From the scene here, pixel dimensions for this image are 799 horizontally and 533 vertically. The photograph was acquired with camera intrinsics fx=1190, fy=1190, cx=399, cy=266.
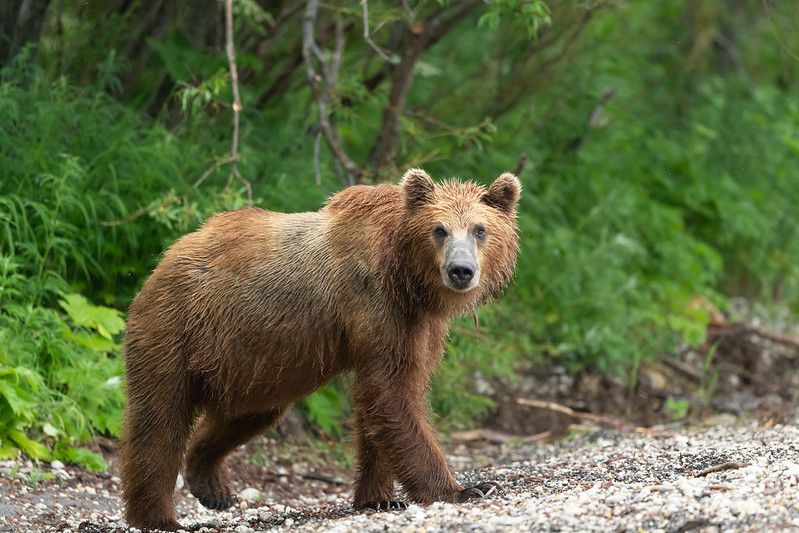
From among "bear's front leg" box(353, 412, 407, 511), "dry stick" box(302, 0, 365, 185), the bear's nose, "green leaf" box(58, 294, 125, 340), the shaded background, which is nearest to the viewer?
the bear's nose

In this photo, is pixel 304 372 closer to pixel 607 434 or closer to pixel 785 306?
pixel 607 434

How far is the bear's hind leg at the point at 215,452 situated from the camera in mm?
6863

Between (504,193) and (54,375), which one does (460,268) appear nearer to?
(504,193)

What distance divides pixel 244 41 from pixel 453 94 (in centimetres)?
208

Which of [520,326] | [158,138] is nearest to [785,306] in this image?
[520,326]

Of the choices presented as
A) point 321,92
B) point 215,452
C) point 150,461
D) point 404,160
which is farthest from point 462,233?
point 404,160

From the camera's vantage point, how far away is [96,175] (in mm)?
8625

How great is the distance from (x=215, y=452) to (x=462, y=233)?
2.17 m

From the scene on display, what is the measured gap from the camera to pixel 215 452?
6.90 metres

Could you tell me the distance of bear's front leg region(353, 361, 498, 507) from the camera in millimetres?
5742

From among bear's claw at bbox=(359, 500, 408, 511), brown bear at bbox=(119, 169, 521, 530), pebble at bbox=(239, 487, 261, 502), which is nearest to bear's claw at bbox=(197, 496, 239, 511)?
pebble at bbox=(239, 487, 261, 502)

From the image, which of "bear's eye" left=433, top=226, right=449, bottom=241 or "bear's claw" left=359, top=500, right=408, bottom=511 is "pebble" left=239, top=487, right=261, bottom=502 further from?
"bear's eye" left=433, top=226, right=449, bottom=241

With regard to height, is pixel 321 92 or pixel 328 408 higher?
pixel 321 92

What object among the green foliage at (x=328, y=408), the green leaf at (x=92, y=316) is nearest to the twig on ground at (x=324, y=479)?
the green foliage at (x=328, y=408)
